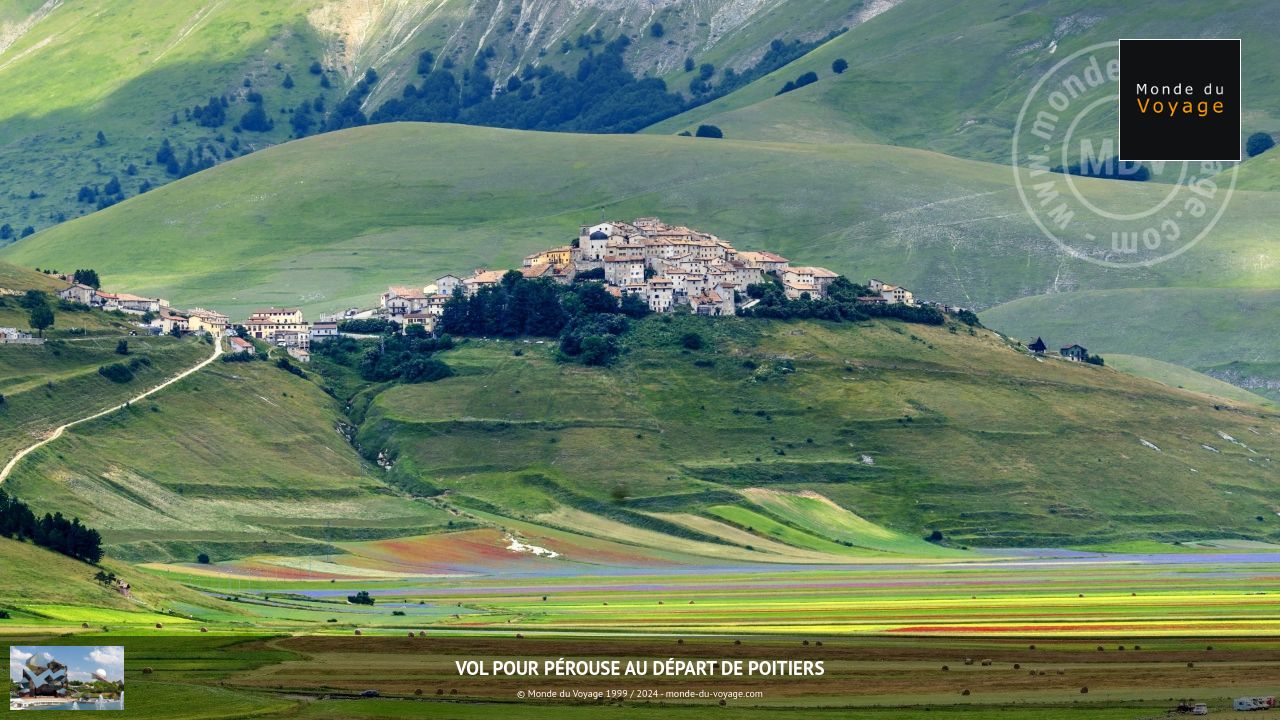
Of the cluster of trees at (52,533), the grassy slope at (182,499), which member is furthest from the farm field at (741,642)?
the grassy slope at (182,499)

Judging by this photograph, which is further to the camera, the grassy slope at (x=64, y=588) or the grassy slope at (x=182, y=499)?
the grassy slope at (x=182, y=499)

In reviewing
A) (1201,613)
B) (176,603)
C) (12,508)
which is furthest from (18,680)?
(1201,613)

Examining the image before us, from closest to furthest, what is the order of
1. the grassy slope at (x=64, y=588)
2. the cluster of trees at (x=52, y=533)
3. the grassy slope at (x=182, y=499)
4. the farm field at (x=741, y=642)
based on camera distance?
the farm field at (x=741, y=642), the grassy slope at (x=64, y=588), the cluster of trees at (x=52, y=533), the grassy slope at (x=182, y=499)

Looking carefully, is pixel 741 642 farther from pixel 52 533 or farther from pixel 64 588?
pixel 52 533

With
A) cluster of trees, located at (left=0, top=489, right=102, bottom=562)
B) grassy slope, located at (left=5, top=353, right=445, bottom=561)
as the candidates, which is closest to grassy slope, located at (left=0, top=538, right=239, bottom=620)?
cluster of trees, located at (left=0, top=489, right=102, bottom=562)

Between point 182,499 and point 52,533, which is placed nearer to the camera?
point 52,533

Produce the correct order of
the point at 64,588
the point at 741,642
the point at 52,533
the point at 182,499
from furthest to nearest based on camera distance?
the point at 182,499 → the point at 52,533 → the point at 64,588 → the point at 741,642

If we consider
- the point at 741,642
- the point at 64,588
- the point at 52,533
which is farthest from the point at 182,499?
the point at 741,642

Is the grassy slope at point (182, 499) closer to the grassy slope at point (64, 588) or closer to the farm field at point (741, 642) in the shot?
A: the farm field at point (741, 642)

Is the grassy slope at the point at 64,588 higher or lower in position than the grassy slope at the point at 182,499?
higher
